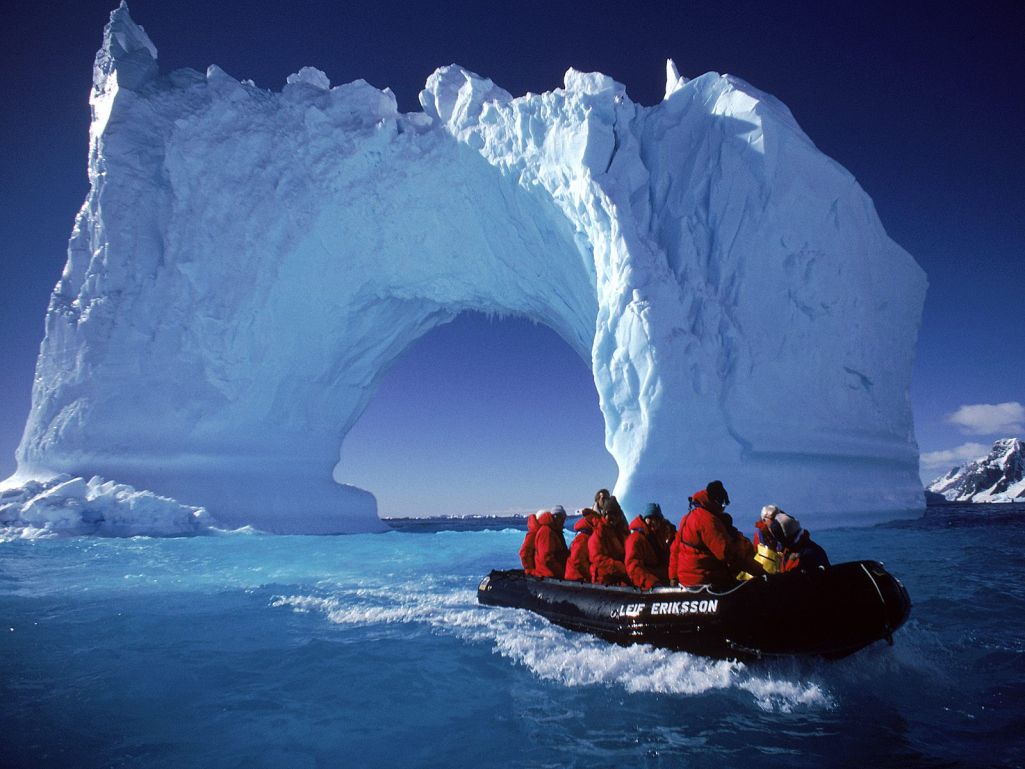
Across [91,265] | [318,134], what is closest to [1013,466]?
[318,134]

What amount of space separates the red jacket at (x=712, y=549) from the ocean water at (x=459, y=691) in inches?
19.3

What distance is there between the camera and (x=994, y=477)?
50219 millimetres

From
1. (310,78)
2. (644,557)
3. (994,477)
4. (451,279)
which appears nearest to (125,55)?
(310,78)

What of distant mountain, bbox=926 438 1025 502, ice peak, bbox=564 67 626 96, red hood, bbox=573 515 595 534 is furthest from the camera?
distant mountain, bbox=926 438 1025 502

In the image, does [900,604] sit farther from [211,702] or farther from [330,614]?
[330,614]

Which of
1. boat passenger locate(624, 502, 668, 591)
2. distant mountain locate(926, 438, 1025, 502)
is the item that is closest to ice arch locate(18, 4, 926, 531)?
boat passenger locate(624, 502, 668, 591)

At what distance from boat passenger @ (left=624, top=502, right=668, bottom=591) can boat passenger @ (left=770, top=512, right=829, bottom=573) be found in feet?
2.80

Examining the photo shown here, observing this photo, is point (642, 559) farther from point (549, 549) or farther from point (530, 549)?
point (530, 549)

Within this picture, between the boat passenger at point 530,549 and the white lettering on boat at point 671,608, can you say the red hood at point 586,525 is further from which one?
the white lettering on boat at point 671,608

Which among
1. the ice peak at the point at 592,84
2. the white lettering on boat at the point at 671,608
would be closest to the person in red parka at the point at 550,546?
the white lettering on boat at the point at 671,608

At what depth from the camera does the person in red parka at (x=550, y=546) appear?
17.1 ft

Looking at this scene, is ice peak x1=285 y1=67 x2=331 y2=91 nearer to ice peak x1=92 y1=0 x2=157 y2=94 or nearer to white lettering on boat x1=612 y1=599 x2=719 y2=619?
ice peak x1=92 y1=0 x2=157 y2=94

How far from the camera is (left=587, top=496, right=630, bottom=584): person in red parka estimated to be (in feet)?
14.8

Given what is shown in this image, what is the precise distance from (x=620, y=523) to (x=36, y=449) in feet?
47.1
